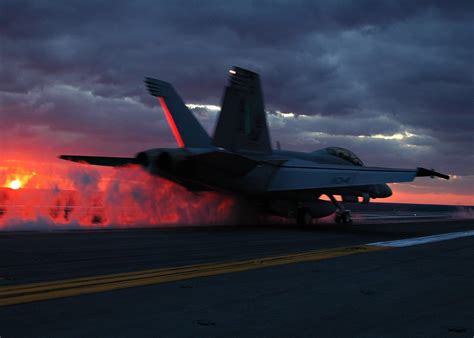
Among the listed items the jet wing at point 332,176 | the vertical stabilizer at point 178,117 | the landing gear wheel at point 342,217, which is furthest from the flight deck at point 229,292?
the landing gear wheel at point 342,217

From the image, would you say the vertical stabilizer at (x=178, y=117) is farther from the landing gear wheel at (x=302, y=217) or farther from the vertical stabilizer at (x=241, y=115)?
the landing gear wheel at (x=302, y=217)

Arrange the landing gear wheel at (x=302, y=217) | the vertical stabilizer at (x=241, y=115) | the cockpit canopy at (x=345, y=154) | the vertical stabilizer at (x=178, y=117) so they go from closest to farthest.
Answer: the vertical stabilizer at (x=241, y=115) < the vertical stabilizer at (x=178, y=117) < the landing gear wheel at (x=302, y=217) < the cockpit canopy at (x=345, y=154)

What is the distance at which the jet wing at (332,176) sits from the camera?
70.9 ft

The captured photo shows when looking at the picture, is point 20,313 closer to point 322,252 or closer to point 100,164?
point 322,252

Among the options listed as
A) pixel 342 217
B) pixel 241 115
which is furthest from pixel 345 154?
pixel 241 115

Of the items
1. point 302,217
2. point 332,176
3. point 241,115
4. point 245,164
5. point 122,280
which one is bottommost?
point 122,280

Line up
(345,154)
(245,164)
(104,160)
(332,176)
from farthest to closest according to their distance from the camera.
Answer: (345,154), (332,176), (104,160), (245,164)

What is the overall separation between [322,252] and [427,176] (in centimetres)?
1255

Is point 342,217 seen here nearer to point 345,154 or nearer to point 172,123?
point 345,154

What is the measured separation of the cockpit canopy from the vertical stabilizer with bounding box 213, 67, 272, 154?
290 inches

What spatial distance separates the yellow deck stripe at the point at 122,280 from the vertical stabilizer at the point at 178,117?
531 inches

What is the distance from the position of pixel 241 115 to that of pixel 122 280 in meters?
13.8

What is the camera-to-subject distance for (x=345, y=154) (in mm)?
27797

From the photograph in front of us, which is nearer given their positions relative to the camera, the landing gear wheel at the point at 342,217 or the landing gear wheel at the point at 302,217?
the landing gear wheel at the point at 302,217
